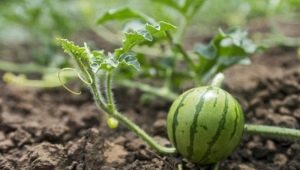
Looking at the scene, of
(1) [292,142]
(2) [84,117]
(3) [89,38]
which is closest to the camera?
(1) [292,142]

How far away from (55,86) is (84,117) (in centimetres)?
66

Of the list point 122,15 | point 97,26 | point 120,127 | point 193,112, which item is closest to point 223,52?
point 122,15

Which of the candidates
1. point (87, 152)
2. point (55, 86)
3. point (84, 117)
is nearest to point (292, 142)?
point (87, 152)

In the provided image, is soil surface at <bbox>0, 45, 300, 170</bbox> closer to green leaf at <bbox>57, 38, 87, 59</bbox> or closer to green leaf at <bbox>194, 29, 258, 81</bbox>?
green leaf at <bbox>194, 29, 258, 81</bbox>

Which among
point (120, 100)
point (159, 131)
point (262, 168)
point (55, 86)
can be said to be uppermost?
point (55, 86)

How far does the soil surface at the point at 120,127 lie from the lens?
2.25 metres

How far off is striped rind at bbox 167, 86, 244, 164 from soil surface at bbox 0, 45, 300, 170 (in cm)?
16

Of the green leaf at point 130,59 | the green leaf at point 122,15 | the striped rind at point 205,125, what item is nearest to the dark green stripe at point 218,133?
the striped rind at point 205,125

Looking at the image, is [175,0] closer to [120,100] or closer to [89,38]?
[120,100]

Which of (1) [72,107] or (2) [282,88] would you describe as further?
(1) [72,107]

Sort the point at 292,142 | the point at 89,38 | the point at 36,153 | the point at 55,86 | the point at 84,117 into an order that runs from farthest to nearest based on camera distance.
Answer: the point at 89,38
the point at 55,86
the point at 84,117
the point at 292,142
the point at 36,153

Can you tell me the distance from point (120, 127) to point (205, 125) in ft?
2.80

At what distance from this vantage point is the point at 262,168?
2.29m

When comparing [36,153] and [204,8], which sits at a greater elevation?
[204,8]
